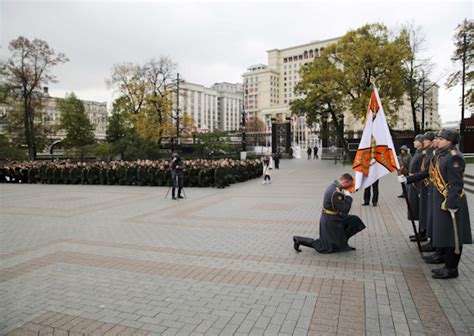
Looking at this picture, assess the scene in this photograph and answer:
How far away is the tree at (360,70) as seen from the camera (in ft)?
91.7

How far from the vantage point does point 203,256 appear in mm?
6152

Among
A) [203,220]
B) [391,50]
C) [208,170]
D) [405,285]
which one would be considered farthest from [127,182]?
[391,50]

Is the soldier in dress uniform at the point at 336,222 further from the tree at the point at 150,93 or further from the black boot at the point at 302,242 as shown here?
the tree at the point at 150,93

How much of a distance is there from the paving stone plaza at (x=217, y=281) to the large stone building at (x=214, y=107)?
428ft

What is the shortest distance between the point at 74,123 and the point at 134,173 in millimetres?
39468

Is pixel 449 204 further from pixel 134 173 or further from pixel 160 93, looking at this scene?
pixel 160 93

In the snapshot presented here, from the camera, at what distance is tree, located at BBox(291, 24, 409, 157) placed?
27938 mm

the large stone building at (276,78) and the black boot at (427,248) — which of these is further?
the large stone building at (276,78)

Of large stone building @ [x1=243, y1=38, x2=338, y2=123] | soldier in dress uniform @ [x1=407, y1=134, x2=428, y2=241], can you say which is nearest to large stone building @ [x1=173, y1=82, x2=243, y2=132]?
large stone building @ [x1=243, y1=38, x2=338, y2=123]

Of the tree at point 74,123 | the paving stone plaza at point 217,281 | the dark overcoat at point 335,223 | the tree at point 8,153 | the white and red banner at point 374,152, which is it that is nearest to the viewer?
the paving stone plaza at point 217,281

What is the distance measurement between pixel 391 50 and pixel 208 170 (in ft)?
63.9

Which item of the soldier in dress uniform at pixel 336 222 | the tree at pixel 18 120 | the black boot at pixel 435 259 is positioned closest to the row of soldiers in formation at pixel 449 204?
the black boot at pixel 435 259

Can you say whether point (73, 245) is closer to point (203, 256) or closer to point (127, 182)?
point (203, 256)

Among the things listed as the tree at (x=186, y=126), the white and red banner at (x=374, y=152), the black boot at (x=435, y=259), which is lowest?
the black boot at (x=435, y=259)
